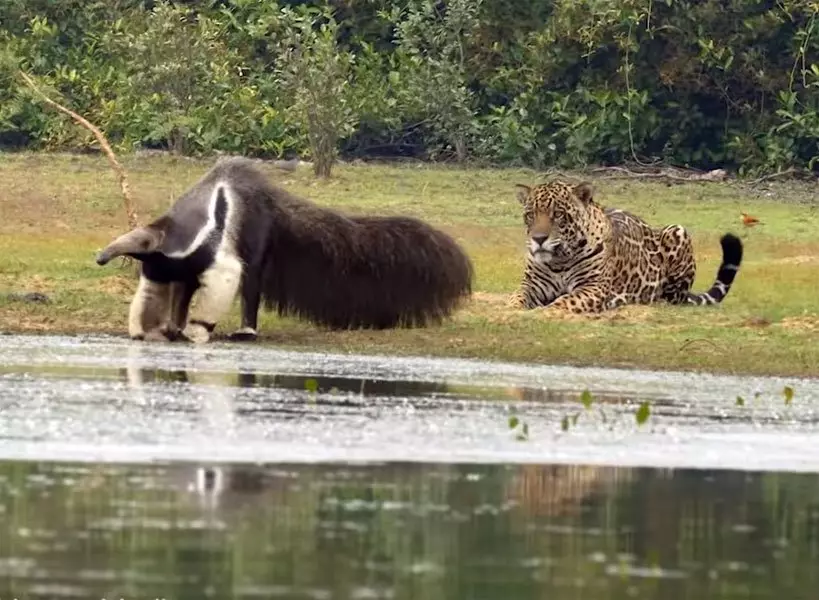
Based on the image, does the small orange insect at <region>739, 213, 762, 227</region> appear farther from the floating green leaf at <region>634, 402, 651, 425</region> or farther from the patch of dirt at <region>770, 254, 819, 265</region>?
the floating green leaf at <region>634, 402, 651, 425</region>

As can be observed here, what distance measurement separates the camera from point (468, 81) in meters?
35.3

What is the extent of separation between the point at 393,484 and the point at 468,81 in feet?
80.8

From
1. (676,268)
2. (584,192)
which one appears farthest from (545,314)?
(676,268)

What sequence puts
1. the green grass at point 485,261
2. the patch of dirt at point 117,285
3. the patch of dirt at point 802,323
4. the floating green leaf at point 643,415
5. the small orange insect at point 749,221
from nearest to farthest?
the floating green leaf at point 643,415 < the green grass at point 485,261 < the patch of dirt at point 802,323 < the patch of dirt at point 117,285 < the small orange insect at point 749,221

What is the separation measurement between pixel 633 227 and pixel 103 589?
14.1m

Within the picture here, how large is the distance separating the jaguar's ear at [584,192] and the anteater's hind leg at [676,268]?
4.02 feet

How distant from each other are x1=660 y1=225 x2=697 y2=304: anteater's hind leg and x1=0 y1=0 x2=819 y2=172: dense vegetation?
11.0 metres

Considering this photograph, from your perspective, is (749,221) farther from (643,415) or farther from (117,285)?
(643,415)

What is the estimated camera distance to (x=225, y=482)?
35.4 feet

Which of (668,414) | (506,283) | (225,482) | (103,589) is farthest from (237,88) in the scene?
(103,589)

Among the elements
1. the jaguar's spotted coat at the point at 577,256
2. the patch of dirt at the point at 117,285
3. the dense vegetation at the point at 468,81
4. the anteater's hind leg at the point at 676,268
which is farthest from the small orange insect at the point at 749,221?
the patch of dirt at the point at 117,285

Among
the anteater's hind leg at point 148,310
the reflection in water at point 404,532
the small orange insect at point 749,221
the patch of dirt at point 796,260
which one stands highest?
the small orange insect at point 749,221

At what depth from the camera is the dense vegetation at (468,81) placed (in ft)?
109

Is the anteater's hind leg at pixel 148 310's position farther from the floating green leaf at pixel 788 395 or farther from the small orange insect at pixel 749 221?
the small orange insect at pixel 749 221
